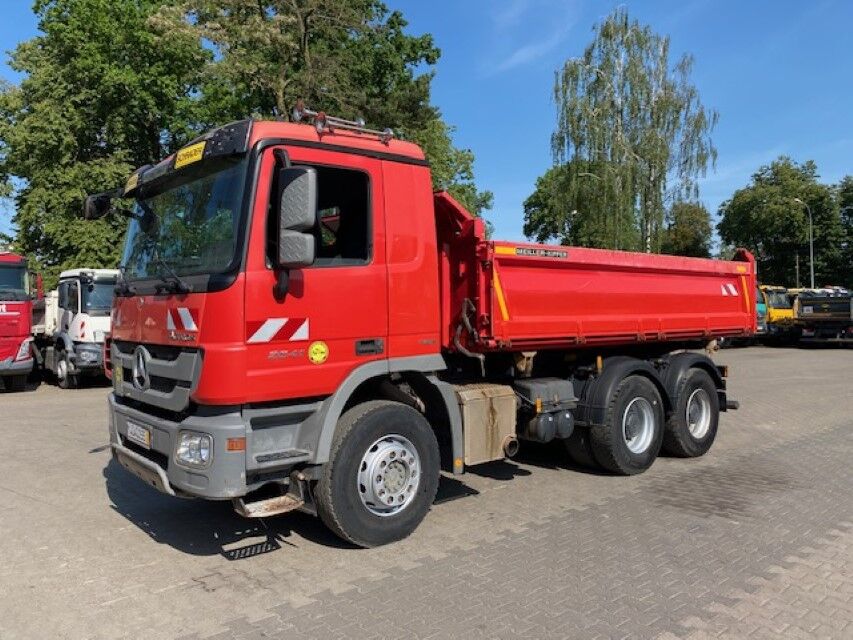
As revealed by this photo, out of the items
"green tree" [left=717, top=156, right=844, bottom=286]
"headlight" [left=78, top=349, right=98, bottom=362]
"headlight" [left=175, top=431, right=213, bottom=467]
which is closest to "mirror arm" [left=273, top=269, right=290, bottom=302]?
"headlight" [left=175, top=431, right=213, bottom=467]

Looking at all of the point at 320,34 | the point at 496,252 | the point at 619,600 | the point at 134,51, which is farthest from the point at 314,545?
the point at 134,51

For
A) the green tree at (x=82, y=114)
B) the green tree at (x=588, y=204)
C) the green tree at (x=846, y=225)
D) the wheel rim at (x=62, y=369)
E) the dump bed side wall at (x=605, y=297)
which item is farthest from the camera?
the green tree at (x=846, y=225)

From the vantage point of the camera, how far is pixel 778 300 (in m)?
29.9

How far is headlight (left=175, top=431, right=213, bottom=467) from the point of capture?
4.12 metres

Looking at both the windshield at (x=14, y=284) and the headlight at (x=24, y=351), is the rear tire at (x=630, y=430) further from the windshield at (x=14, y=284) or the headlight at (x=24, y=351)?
→ the windshield at (x=14, y=284)

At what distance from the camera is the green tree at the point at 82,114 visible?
75.3 feet

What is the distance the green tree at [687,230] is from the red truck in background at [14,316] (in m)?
28.3

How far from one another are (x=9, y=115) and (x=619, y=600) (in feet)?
99.9

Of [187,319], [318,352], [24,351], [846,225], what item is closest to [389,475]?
[318,352]

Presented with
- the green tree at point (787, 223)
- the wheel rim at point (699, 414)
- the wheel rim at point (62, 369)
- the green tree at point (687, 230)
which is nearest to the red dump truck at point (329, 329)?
the wheel rim at point (699, 414)

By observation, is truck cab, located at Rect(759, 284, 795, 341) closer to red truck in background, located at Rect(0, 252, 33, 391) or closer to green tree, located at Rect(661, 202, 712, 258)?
green tree, located at Rect(661, 202, 712, 258)

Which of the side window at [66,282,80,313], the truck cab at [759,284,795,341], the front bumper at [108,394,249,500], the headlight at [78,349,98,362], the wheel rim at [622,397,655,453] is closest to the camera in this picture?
the front bumper at [108,394,249,500]

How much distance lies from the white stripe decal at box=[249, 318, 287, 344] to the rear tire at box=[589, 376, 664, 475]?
3595 mm

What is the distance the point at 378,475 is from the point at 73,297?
1301 cm
